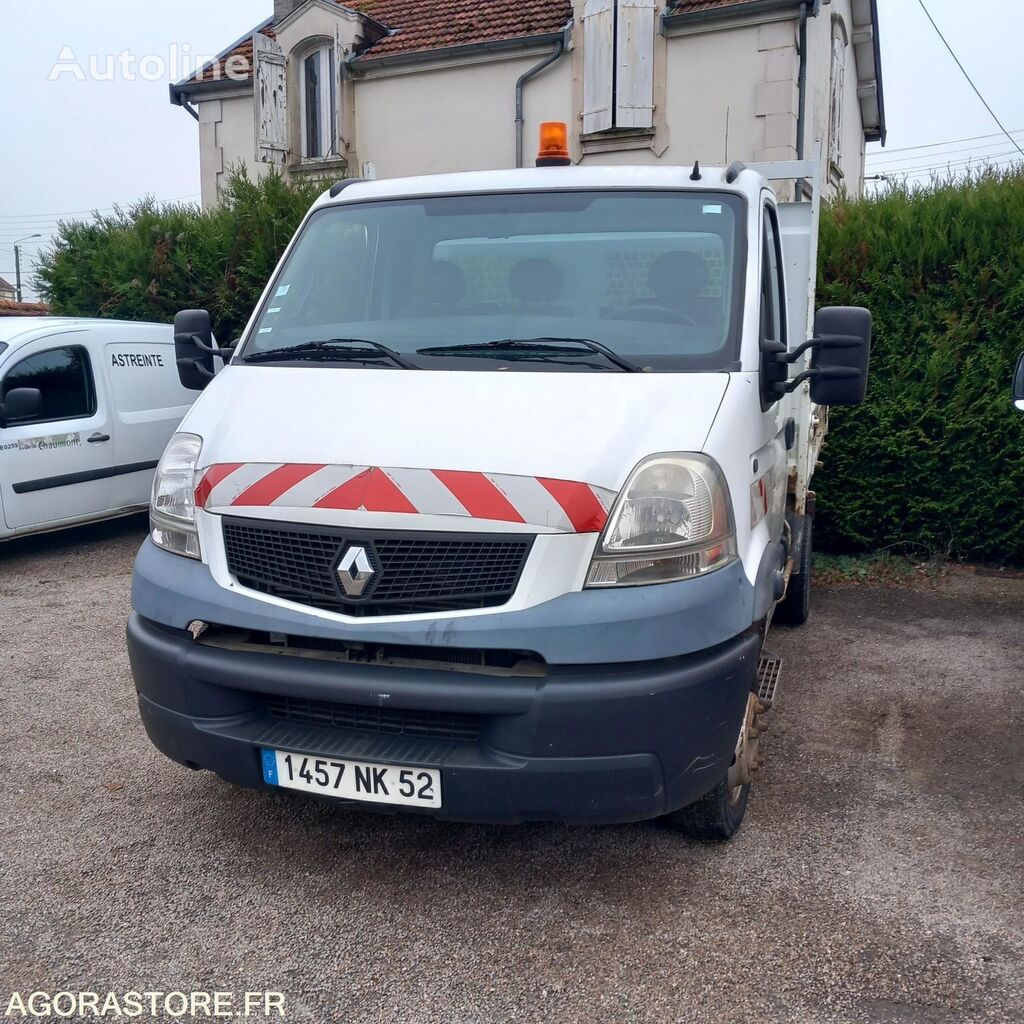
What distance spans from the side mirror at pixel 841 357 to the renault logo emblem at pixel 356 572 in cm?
170

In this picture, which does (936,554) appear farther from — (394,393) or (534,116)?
(534,116)

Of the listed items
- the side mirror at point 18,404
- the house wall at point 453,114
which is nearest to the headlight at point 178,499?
the side mirror at point 18,404

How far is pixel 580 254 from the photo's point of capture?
3830mm

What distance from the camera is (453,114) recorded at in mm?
16250

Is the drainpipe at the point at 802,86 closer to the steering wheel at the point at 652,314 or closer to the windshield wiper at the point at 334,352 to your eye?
the steering wheel at the point at 652,314

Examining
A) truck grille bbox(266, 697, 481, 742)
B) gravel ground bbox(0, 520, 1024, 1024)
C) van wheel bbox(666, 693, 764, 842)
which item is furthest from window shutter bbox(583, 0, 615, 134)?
truck grille bbox(266, 697, 481, 742)

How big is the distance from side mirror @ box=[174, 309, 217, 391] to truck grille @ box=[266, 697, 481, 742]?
168cm

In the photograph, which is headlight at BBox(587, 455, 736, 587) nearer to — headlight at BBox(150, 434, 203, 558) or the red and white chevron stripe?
the red and white chevron stripe

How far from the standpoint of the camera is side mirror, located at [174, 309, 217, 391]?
4285 millimetres

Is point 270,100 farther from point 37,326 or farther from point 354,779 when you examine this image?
point 354,779

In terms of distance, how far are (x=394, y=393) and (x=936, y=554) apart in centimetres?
569

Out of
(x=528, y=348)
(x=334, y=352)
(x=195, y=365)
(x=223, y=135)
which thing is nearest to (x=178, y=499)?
(x=334, y=352)

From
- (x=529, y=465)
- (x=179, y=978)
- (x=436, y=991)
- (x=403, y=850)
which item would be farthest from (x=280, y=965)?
(x=529, y=465)

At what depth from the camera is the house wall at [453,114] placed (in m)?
15.6
